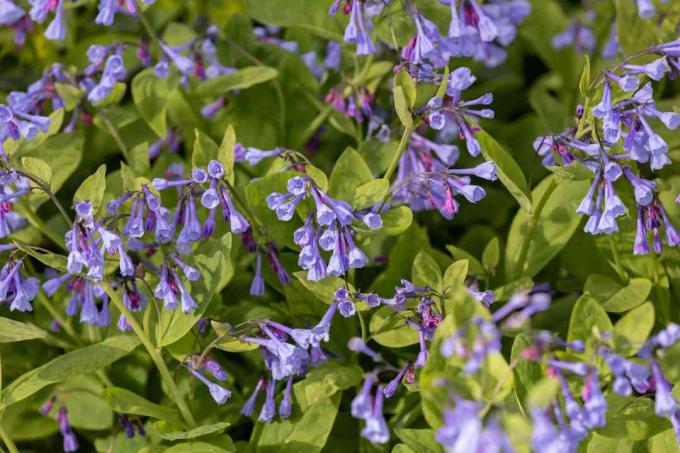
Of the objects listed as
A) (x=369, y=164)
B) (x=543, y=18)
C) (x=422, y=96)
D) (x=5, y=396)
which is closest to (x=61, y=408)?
(x=5, y=396)

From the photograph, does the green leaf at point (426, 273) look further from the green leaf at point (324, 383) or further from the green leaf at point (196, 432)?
the green leaf at point (196, 432)

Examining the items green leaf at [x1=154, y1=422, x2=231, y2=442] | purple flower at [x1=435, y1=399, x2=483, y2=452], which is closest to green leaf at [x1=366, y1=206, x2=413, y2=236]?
green leaf at [x1=154, y1=422, x2=231, y2=442]

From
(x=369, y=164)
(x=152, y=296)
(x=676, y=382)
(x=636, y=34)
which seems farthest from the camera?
(x=636, y=34)

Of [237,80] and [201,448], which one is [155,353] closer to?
[201,448]

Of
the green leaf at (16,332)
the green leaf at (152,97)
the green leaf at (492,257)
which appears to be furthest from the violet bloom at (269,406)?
the green leaf at (152,97)

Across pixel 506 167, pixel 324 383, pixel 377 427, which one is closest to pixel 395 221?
pixel 506 167

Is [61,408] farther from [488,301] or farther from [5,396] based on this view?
[488,301]
